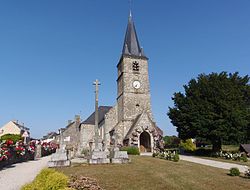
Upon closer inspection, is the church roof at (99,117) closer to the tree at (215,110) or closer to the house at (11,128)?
the tree at (215,110)

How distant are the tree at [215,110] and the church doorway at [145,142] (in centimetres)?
583

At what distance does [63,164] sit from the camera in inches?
533

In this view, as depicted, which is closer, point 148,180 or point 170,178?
point 148,180

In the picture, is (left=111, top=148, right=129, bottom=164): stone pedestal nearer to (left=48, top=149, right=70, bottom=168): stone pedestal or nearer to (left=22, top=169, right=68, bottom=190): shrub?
(left=48, top=149, right=70, bottom=168): stone pedestal

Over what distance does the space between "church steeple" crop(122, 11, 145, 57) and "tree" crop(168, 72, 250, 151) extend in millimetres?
13006

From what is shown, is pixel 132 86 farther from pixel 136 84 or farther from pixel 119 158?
pixel 119 158

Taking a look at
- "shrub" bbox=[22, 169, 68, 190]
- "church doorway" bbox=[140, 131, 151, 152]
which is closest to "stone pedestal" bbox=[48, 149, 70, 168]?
"shrub" bbox=[22, 169, 68, 190]

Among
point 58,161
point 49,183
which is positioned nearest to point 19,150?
point 58,161

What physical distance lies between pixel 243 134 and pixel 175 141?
3272 cm

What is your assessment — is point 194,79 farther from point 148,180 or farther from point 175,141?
point 175,141

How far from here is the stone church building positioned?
3234 cm

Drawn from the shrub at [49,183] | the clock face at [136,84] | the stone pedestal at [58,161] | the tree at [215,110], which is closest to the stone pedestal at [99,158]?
the stone pedestal at [58,161]

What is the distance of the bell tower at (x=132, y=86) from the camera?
1369 inches

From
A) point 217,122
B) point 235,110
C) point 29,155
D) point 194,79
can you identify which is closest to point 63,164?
point 29,155
